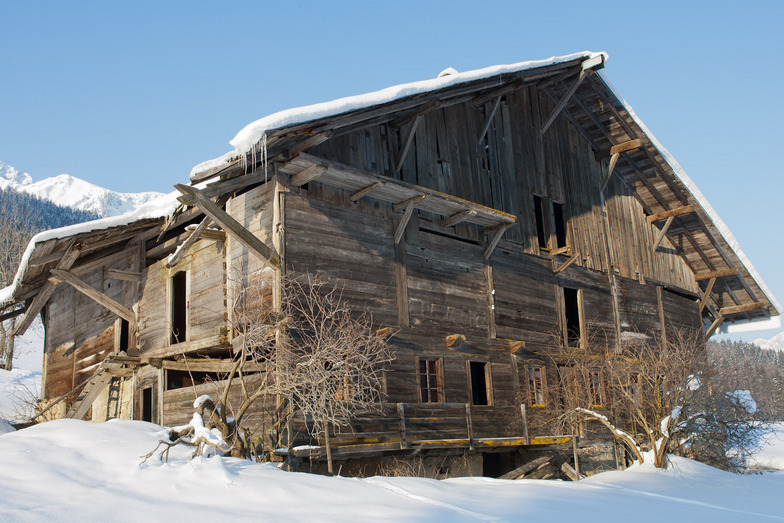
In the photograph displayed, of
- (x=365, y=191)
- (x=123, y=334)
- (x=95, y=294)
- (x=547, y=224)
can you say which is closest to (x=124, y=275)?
(x=95, y=294)

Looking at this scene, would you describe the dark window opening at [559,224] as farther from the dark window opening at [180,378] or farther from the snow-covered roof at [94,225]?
the snow-covered roof at [94,225]

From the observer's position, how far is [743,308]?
94.5 ft

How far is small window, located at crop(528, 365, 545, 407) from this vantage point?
20.1 m

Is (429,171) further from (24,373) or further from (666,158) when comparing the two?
(24,373)

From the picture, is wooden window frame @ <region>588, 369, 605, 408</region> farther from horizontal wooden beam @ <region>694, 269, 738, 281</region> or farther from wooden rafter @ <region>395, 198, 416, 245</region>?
horizontal wooden beam @ <region>694, 269, 738, 281</region>

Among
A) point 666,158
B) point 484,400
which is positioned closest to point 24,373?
point 484,400

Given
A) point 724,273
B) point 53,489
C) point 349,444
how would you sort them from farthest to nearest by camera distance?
point 724,273 < point 349,444 < point 53,489

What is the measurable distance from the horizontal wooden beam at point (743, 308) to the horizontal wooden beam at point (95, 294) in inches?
911

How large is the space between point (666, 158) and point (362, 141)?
39.7 ft

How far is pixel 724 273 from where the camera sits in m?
27.1

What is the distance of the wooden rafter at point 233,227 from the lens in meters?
13.4

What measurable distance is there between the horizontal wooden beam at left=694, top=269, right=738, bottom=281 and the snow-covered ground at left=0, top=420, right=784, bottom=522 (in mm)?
16073

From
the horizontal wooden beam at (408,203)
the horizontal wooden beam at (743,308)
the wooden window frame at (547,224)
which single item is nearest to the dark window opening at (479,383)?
the wooden window frame at (547,224)

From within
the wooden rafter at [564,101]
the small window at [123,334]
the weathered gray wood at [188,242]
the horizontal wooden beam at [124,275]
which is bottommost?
the small window at [123,334]
